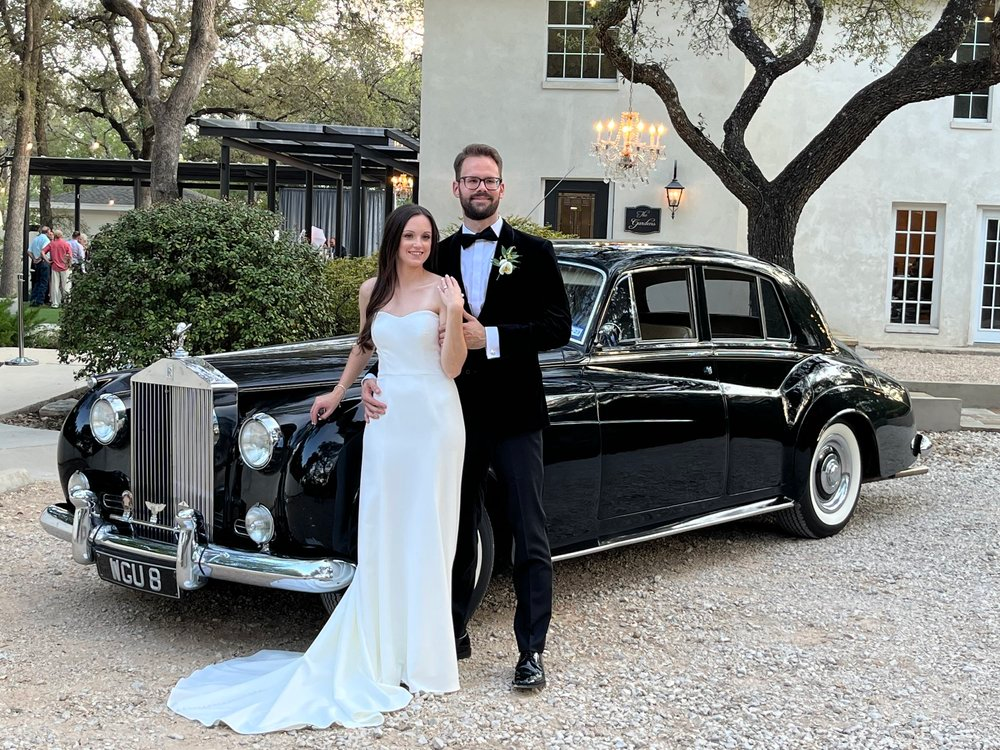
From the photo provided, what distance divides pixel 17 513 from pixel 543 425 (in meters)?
4.06

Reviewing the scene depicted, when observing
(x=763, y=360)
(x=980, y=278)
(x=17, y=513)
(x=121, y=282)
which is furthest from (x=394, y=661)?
(x=980, y=278)

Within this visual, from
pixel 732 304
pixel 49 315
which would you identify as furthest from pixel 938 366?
pixel 49 315

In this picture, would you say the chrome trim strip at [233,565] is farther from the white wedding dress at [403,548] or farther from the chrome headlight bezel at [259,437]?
the chrome headlight bezel at [259,437]

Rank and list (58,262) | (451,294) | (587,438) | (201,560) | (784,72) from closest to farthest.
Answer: (451,294)
(201,560)
(587,438)
(784,72)
(58,262)

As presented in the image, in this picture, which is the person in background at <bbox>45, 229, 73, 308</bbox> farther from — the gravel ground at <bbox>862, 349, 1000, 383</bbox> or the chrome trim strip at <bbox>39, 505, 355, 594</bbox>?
the chrome trim strip at <bbox>39, 505, 355, 594</bbox>

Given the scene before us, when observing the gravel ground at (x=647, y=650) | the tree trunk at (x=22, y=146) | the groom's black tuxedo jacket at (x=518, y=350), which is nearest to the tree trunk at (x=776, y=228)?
the gravel ground at (x=647, y=650)

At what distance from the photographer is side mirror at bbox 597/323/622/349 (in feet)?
16.3

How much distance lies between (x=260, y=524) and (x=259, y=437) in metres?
0.31

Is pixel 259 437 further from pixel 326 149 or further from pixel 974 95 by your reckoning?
pixel 974 95

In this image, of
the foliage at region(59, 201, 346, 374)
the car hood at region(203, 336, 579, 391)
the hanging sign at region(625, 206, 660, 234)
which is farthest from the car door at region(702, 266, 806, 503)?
the hanging sign at region(625, 206, 660, 234)

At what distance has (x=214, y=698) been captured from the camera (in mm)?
3738

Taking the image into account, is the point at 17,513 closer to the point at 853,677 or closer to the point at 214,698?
the point at 214,698

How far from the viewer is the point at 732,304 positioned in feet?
18.9

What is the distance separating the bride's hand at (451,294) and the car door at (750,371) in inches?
85.5
